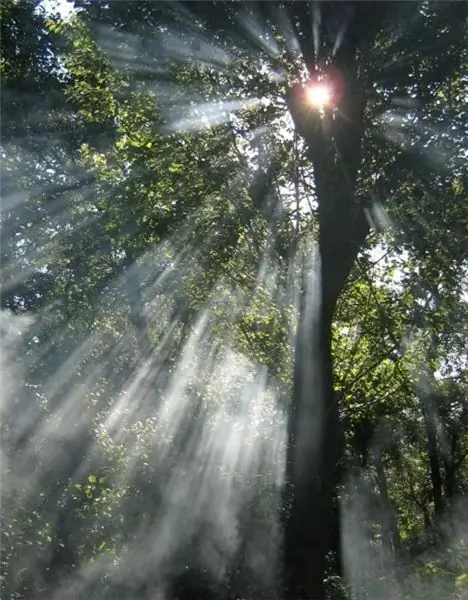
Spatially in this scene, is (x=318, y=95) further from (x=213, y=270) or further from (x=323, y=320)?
(x=213, y=270)

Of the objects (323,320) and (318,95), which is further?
(323,320)

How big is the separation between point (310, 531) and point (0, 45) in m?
10.8

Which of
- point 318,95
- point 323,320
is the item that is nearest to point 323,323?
point 323,320

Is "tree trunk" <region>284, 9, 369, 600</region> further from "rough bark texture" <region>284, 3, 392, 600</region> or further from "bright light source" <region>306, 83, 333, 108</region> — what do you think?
"bright light source" <region>306, 83, 333, 108</region>

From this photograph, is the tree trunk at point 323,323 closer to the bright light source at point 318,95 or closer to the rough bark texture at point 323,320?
the rough bark texture at point 323,320

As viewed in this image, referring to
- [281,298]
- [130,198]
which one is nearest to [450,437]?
[281,298]

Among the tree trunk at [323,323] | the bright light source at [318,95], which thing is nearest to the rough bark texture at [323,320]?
the tree trunk at [323,323]

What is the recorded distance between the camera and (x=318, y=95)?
970 centimetres

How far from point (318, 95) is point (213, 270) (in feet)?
15.3

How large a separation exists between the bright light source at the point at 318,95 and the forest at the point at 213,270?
A: 4 cm

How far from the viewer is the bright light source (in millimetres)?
9594

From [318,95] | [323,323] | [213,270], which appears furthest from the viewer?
[213,270]

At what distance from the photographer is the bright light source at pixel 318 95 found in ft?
31.5

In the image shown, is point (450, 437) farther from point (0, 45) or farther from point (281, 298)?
point (0, 45)
